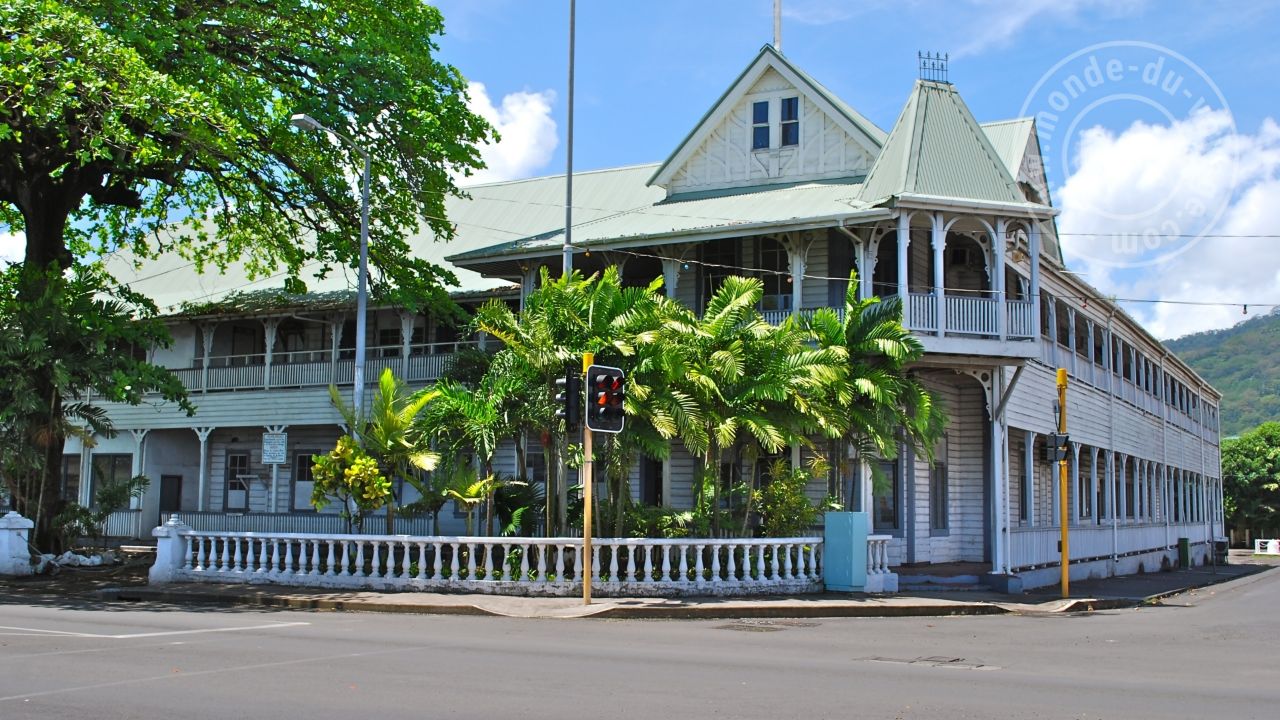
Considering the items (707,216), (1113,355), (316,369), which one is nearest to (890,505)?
(707,216)

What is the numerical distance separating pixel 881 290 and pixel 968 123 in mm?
3854

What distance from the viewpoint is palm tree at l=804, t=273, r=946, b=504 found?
20719mm

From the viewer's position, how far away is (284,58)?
2519cm

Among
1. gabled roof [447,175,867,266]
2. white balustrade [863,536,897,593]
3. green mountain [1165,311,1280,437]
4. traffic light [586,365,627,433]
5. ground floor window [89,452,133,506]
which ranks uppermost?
green mountain [1165,311,1280,437]

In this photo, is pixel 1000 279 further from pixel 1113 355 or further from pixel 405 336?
pixel 1113 355

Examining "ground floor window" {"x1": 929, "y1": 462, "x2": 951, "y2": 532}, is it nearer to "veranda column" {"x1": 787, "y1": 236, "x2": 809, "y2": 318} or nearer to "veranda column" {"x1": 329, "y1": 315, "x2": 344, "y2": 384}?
"veranda column" {"x1": 787, "y1": 236, "x2": 809, "y2": 318}

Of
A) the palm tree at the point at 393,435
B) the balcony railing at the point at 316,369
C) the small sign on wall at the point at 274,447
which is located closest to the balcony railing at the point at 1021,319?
the palm tree at the point at 393,435

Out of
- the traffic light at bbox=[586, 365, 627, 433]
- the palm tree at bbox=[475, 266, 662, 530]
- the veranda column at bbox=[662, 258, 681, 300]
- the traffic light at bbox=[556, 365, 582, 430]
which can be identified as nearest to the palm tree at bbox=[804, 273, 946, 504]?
the palm tree at bbox=[475, 266, 662, 530]

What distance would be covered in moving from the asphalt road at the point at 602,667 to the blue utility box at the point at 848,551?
2649mm

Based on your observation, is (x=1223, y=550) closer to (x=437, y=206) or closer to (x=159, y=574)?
(x=437, y=206)

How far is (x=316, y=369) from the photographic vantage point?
104 feet

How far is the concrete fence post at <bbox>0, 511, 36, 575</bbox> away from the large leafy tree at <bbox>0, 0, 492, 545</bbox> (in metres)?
1.53

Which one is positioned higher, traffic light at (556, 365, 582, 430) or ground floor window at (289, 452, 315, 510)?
traffic light at (556, 365, 582, 430)

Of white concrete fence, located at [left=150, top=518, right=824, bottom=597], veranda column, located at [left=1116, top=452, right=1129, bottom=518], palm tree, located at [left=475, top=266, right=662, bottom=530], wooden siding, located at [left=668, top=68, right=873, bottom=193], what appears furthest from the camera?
veranda column, located at [left=1116, top=452, right=1129, bottom=518]
